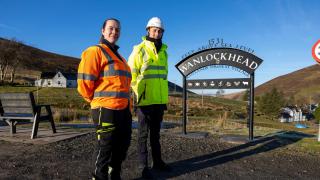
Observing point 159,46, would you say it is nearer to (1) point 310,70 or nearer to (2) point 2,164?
(2) point 2,164

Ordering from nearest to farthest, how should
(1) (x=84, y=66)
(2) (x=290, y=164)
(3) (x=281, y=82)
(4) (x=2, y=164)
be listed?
(1) (x=84, y=66)
(4) (x=2, y=164)
(2) (x=290, y=164)
(3) (x=281, y=82)

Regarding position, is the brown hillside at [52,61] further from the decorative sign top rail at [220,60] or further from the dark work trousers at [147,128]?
the dark work trousers at [147,128]

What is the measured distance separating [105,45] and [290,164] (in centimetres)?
383

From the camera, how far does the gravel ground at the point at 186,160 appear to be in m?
5.04

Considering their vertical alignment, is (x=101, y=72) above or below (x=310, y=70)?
below

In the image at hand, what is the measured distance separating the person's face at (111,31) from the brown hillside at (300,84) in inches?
5153

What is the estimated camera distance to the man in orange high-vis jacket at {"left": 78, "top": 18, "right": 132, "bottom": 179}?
3.86 meters

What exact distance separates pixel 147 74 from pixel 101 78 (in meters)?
1.28

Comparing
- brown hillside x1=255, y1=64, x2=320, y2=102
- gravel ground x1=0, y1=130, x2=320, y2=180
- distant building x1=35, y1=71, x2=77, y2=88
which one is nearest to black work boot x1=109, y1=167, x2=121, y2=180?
gravel ground x1=0, y1=130, x2=320, y2=180

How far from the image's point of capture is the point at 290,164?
595 cm

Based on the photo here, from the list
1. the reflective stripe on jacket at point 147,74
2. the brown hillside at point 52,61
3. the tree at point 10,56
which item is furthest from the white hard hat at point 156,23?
the brown hillside at point 52,61

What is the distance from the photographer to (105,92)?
153 inches

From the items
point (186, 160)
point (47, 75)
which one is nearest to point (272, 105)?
point (47, 75)

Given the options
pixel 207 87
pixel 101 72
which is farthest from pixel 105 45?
pixel 207 87
